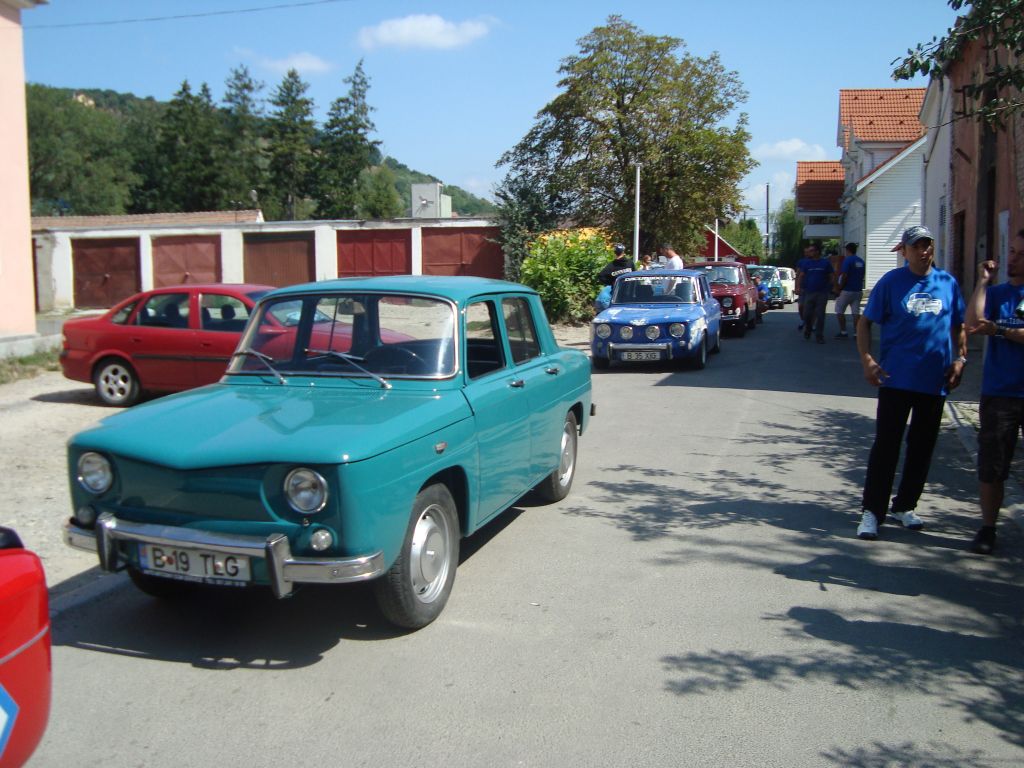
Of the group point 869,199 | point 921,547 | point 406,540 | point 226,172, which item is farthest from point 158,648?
point 226,172

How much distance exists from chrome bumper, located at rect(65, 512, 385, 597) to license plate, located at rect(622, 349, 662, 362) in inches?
416

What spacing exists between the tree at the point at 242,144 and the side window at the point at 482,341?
65081 millimetres

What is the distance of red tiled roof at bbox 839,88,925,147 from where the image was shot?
44.1 meters

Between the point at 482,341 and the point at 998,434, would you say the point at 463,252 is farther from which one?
the point at 998,434

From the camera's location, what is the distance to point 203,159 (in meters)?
66.8

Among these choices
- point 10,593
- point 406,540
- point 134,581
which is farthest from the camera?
point 134,581

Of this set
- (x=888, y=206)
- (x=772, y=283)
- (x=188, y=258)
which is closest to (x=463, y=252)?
(x=188, y=258)

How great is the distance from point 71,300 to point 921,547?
34.3 meters

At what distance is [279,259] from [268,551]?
30958 mm

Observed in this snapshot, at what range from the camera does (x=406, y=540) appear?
4.18 meters

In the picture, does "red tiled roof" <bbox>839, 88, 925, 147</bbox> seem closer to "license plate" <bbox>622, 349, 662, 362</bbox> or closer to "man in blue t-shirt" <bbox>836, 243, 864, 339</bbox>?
"man in blue t-shirt" <bbox>836, 243, 864, 339</bbox>

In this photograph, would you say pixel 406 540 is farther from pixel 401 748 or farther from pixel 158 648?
pixel 158 648

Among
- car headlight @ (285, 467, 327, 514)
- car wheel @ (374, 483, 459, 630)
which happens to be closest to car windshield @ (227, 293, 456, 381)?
car wheel @ (374, 483, 459, 630)

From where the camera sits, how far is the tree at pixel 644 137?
29.7 m
